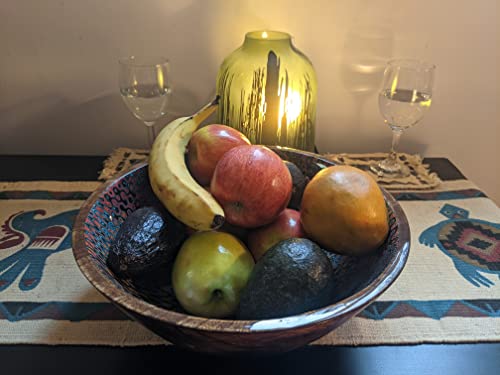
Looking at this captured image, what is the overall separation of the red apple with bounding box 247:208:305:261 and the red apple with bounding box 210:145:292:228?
13mm

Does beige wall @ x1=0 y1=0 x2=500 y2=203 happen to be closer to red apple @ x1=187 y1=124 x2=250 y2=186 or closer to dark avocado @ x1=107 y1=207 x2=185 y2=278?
red apple @ x1=187 y1=124 x2=250 y2=186

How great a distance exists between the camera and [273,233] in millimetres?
503

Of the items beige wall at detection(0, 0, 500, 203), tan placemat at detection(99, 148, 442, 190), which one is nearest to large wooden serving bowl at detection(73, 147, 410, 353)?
tan placemat at detection(99, 148, 442, 190)

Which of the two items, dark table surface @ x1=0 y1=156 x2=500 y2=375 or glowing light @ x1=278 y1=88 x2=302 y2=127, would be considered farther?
glowing light @ x1=278 y1=88 x2=302 y2=127

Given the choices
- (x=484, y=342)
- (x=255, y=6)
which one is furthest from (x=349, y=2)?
(x=484, y=342)

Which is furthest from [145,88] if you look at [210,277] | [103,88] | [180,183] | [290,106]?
[210,277]

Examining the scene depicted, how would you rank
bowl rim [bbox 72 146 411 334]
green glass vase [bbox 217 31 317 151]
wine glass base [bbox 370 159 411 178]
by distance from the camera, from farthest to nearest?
wine glass base [bbox 370 159 411 178]
green glass vase [bbox 217 31 317 151]
bowl rim [bbox 72 146 411 334]

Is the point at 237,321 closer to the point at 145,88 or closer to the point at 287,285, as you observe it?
the point at 287,285

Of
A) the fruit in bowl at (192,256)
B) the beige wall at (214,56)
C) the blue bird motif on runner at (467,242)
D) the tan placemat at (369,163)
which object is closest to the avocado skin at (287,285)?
the fruit in bowl at (192,256)

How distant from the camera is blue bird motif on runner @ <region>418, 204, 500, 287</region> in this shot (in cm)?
60

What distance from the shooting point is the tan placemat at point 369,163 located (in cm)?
81

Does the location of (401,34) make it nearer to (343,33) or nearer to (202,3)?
(343,33)

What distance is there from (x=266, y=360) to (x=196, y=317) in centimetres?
14

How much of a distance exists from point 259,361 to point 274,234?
0.14 meters
